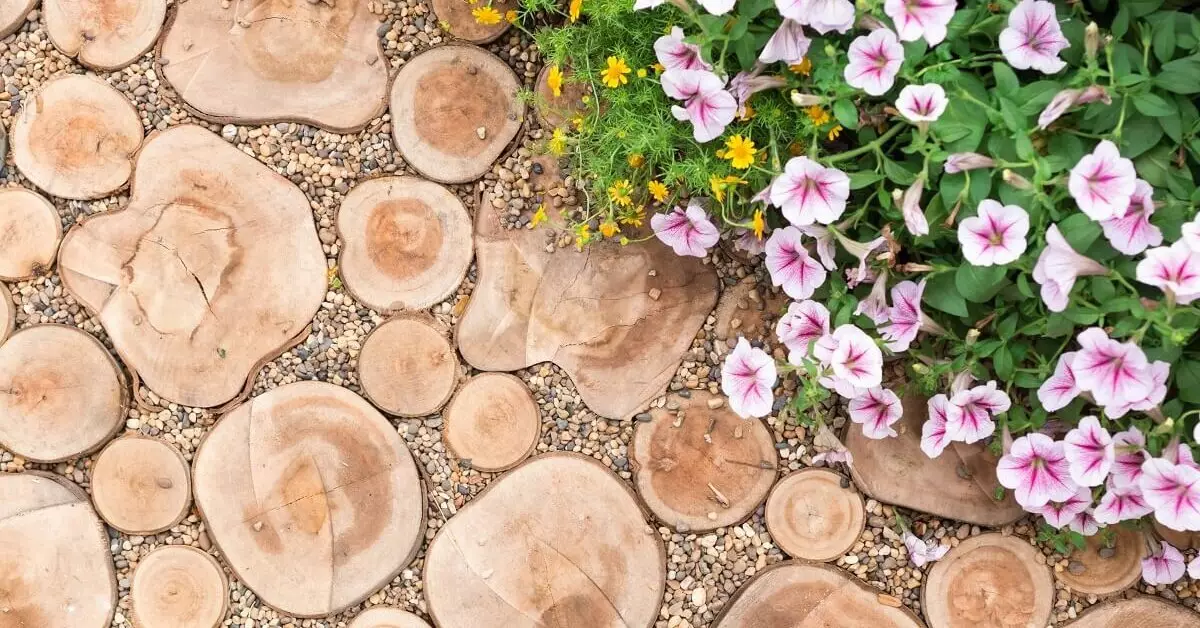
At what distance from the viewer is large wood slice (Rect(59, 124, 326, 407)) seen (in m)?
1.84

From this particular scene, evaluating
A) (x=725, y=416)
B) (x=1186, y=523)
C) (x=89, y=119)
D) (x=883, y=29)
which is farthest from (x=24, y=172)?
(x=1186, y=523)

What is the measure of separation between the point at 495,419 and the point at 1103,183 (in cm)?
118

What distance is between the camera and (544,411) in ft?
6.28

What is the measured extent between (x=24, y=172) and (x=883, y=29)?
5.70ft

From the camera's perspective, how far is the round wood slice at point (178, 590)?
1.87 meters

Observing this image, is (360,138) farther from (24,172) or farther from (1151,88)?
(1151,88)

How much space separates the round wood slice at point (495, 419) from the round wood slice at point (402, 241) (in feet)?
0.69

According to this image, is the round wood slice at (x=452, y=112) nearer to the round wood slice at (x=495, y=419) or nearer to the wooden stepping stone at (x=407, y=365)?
the wooden stepping stone at (x=407, y=365)

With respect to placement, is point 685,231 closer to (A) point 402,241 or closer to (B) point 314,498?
(A) point 402,241

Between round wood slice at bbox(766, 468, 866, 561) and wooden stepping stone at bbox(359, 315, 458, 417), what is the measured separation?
721mm

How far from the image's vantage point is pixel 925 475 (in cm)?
183

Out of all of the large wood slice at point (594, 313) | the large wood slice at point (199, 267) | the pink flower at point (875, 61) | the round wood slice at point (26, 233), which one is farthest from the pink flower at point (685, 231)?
the round wood slice at point (26, 233)

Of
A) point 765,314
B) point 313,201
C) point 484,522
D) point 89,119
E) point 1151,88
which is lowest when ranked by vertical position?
point 484,522

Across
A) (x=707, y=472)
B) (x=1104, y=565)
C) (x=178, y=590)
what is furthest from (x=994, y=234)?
(x=178, y=590)
